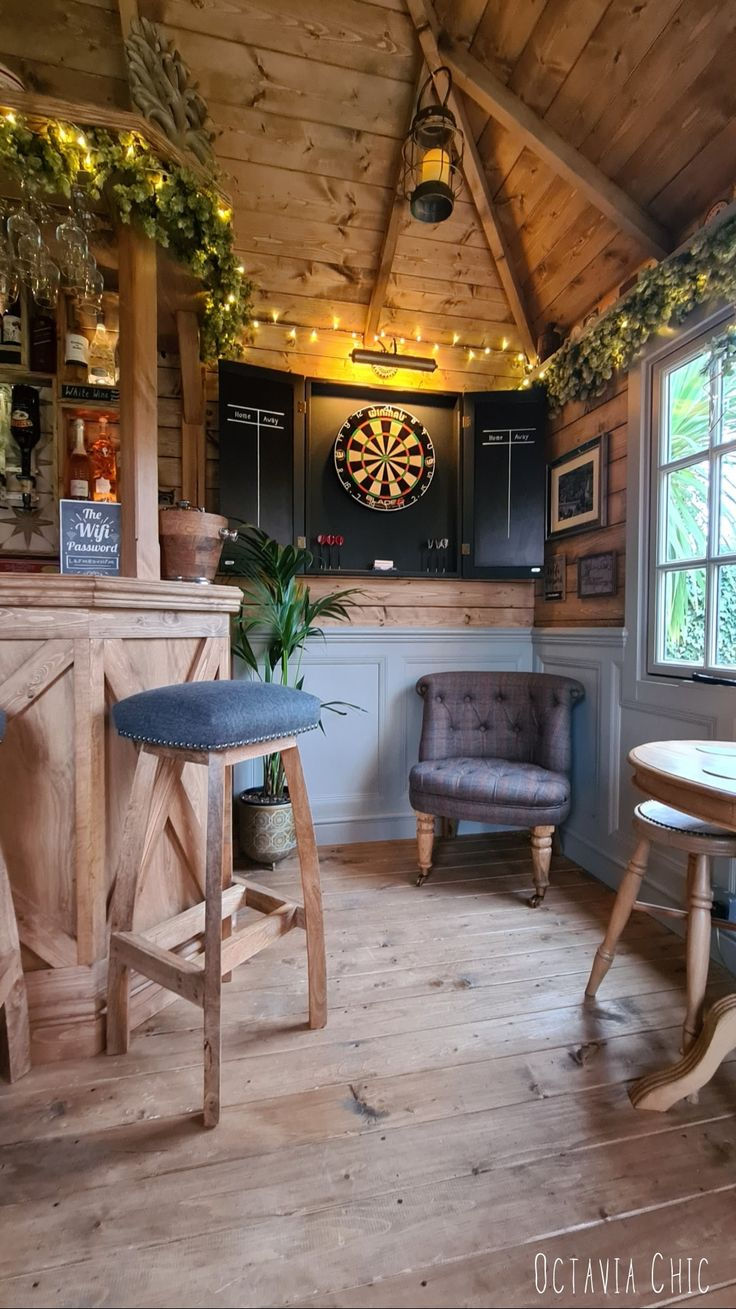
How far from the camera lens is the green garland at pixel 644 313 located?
1740 mm

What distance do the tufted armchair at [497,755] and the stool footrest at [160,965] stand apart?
1301 mm

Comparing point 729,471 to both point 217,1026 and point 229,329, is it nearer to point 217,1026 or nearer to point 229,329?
point 229,329

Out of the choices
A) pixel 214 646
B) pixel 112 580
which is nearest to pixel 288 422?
pixel 214 646

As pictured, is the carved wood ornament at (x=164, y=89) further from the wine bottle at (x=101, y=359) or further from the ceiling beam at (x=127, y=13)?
the wine bottle at (x=101, y=359)

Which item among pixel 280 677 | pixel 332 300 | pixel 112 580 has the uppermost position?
pixel 332 300

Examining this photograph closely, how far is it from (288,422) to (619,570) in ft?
5.59

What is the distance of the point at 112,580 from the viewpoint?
134 centimetres

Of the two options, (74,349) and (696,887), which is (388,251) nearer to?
(74,349)

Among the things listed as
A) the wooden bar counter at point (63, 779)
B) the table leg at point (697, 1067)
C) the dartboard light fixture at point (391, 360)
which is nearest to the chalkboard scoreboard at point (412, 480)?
the dartboard light fixture at point (391, 360)

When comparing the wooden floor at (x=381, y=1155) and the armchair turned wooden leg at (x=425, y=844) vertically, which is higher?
the armchair turned wooden leg at (x=425, y=844)

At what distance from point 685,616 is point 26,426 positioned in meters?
2.87

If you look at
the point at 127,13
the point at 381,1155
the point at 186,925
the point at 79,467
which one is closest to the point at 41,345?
the point at 79,467

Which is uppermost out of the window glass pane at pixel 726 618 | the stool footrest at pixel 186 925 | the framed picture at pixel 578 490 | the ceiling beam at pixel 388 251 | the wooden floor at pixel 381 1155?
the ceiling beam at pixel 388 251

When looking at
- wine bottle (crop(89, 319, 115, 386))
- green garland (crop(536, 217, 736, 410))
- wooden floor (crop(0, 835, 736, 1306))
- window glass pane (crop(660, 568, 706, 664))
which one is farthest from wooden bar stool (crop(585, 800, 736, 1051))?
wine bottle (crop(89, 319, 115, 386))
